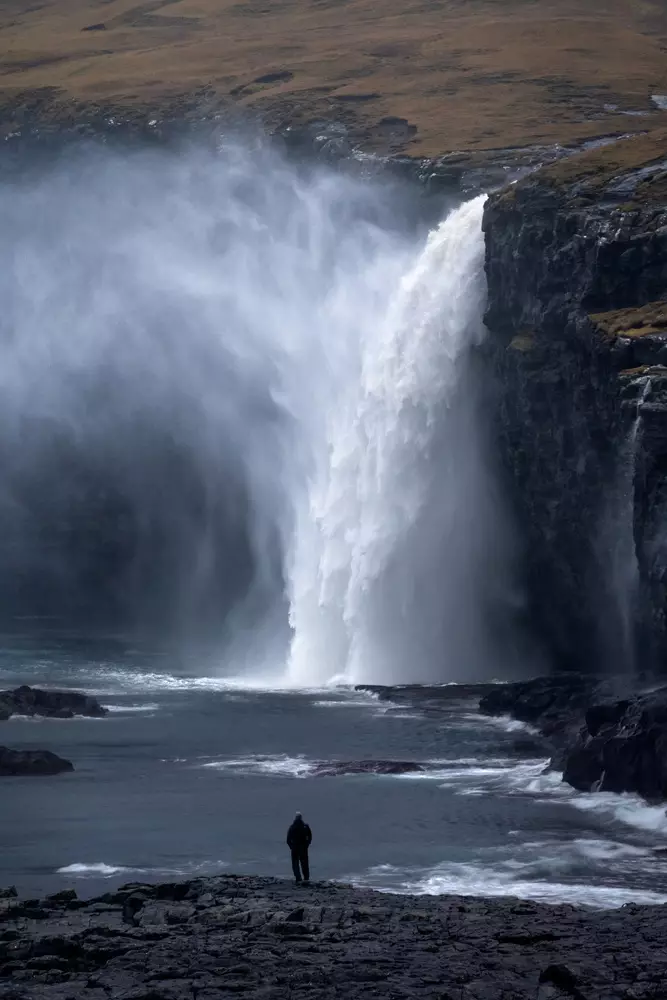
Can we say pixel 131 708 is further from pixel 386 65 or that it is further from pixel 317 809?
pixel 386 65

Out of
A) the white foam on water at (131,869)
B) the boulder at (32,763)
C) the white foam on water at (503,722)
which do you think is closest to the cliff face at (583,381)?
the white foam on water at (503,722)

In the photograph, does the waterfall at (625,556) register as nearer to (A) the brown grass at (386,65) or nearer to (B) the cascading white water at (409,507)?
(B) the cascading white water at (409,507)

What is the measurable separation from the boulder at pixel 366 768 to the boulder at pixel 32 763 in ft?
27.8

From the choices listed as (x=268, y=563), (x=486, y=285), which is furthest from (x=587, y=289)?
(x=268, y=563)

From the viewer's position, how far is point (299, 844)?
126 ft

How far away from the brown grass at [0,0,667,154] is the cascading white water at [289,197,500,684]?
29.0 meters

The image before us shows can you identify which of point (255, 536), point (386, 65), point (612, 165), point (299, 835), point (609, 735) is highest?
point (386, 65)

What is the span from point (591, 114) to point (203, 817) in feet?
283

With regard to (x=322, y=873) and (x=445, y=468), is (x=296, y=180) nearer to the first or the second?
(x=445, y=468)

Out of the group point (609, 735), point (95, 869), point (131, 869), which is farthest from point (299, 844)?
point (609, 735)

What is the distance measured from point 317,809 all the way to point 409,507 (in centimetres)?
3538

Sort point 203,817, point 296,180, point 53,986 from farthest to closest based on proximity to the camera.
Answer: point 296,180 < point 203,817 < point 53,986

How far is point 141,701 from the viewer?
7369 centimetres

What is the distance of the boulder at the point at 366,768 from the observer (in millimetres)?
54812
